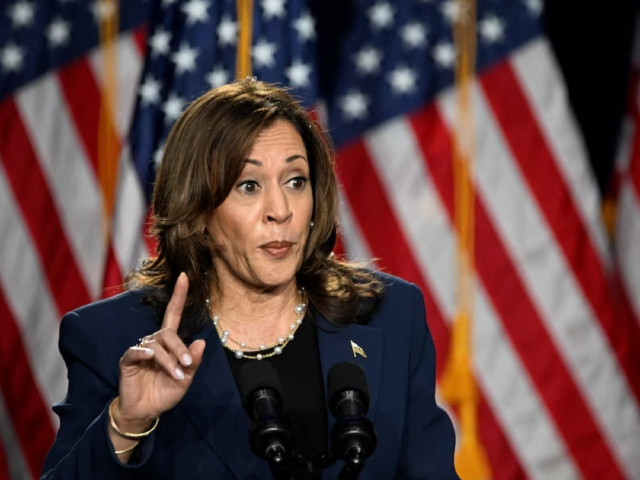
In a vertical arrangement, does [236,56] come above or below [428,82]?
above

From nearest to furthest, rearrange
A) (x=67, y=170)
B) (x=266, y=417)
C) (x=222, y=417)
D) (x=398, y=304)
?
1. (x=266, y=417)
2. (x=222, y=417)
3. (x=398, y=304)
4. (x=67, y=170)

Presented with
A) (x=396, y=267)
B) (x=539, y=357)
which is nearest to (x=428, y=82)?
(x=396, y=267)

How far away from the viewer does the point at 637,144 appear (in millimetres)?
3375

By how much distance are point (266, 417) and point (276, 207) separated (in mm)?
532

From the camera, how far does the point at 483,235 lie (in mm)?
3346

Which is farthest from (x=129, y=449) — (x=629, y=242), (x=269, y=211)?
(x=629, y=242)

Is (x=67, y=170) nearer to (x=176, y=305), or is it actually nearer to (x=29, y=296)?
(x=29, y=296)

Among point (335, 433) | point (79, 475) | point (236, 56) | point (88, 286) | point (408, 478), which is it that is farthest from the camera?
point (88, 286)

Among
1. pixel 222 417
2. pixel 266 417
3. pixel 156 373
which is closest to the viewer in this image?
pixel 266 417

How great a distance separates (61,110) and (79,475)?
2069mm

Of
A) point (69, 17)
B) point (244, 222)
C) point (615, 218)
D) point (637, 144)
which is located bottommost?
point (615, 218)

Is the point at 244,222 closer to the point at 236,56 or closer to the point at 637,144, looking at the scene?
the point at 236,56

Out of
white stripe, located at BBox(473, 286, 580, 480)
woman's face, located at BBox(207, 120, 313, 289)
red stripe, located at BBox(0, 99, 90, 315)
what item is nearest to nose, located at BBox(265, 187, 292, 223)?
woman's face, located at BBox(207, 120, 313, 289)

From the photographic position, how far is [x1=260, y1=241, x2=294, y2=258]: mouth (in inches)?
70.7
